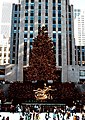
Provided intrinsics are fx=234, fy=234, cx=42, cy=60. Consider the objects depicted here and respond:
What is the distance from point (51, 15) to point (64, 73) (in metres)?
22.4

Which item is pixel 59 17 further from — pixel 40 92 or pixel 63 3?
pixel 40 92

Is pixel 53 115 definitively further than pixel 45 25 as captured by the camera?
No

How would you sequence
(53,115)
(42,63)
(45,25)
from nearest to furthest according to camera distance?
(53,115)
(42,63)
(45,25)

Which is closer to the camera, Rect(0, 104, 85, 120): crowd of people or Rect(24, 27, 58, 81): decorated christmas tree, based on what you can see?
Rect(0, 104, 85, 120): crowd of people

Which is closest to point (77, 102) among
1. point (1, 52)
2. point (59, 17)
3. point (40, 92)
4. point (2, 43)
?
point (40, 92)

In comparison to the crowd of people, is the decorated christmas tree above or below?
above

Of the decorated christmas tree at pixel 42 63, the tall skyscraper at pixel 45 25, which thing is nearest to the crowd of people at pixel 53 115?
the decorated christmas tree at pixel 42 63

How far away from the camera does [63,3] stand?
88.4 metres

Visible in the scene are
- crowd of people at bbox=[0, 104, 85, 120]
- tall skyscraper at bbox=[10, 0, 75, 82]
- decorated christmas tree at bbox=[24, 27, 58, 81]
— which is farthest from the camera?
tall skyscraper at bbox=[10, 0, 75, 82]

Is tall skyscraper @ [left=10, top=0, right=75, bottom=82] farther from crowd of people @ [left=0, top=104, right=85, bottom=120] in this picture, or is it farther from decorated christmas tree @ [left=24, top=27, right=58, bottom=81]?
crowd of people @ [left=0, top=104, right=85, bottom=120]

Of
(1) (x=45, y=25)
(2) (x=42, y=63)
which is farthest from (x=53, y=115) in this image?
(1) (x=45, y=25)

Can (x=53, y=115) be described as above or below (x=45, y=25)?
below

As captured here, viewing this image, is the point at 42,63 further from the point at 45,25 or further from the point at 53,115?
the point at 45,25

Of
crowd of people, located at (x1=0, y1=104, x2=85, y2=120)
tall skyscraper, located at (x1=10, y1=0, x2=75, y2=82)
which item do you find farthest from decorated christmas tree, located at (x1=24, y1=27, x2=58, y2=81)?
tall skyscraper, located at (x1=10, y1=0, x2=75, y2=82)
